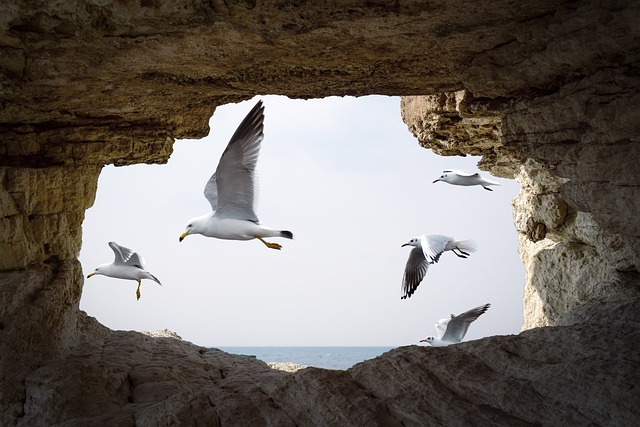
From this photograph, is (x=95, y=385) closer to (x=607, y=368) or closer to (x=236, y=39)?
(x=236, y=39)

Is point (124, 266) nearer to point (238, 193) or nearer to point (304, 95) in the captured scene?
point (238, 193)

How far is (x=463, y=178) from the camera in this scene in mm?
10039

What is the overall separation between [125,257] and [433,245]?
15.3 feet

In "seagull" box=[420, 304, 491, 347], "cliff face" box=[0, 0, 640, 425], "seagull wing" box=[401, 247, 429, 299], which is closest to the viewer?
"cliff face" box=[0, 0, 640, 425]

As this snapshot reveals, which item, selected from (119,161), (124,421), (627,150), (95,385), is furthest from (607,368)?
(119,161)

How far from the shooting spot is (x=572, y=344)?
4.99 meters

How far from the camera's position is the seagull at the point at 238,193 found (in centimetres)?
712

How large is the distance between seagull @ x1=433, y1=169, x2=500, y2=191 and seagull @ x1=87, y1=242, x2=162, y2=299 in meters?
4.88

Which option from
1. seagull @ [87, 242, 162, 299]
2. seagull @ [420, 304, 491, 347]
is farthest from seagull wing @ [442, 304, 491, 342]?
seagull @ [87, 242, 162, 299]

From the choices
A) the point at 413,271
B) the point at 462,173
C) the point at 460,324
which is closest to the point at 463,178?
the point at 462,173

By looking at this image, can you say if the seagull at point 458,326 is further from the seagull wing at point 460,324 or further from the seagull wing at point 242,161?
the seagull wing at point 242,161

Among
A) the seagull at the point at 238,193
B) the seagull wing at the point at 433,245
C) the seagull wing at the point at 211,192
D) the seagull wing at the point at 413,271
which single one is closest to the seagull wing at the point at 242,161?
the seagull at the point at 238,193

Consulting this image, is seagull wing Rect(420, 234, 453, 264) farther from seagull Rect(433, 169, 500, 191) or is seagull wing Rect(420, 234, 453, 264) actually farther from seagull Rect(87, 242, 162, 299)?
seagull Rect(87, 242, 162, 299)

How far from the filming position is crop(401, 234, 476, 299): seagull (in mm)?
9500
